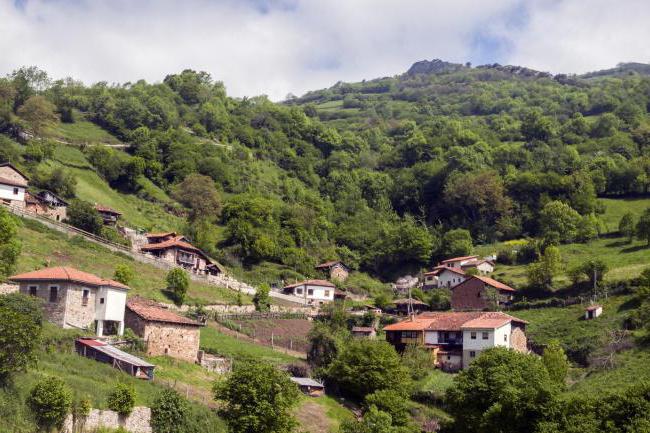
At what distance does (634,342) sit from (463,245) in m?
38.4

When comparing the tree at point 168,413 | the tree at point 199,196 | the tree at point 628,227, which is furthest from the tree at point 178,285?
the tree at point 628,227

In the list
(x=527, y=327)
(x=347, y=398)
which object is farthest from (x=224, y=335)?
(x=527, y=327)

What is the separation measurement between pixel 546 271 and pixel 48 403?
177 feet

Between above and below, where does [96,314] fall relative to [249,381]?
above

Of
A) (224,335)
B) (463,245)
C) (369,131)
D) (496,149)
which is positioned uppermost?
(369,131)

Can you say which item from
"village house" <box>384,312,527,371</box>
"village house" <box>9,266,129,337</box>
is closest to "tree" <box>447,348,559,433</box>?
"village house" <box>384,312,527,371</box>

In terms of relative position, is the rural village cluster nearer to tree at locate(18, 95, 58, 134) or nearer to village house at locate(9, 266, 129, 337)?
village house at locate(9, 266, 129, 337)

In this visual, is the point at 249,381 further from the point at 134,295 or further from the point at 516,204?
the point at 516,204

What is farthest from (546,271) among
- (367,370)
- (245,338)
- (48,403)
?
(48,403)

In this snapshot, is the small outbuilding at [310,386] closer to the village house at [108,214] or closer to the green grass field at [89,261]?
the green grass field at [89,261]

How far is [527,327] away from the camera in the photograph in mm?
68188

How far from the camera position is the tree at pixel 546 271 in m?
75.8

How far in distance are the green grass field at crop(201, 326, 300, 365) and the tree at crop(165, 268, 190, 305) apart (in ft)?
13.8

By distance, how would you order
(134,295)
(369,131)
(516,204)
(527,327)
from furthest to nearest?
(369,131)
(516,204)
(527,327)
(134,295)
